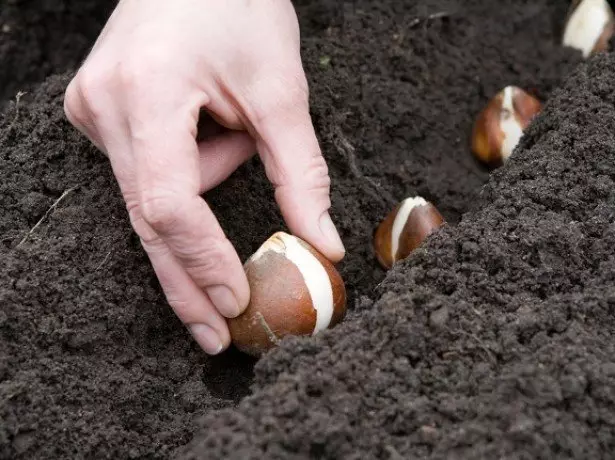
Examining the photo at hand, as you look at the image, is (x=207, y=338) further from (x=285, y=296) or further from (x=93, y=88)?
(x=93, y=88)

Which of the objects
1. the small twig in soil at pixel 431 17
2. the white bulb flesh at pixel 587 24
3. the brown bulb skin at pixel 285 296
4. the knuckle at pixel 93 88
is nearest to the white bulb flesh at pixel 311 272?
the brown bulb skin at pixel 285 296

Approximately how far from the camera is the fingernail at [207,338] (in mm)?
1584

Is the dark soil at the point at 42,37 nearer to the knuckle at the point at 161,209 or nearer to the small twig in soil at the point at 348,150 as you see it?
the small twig in soil at the point at 348,150

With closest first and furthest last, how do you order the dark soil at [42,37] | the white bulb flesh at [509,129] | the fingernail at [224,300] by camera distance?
the fingernail at [224,300]
the white bulb flesh at [509,129]
the dark soil at [42,37]

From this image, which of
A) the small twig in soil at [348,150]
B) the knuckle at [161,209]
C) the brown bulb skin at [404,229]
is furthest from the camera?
the small twig in soil at [348,150]

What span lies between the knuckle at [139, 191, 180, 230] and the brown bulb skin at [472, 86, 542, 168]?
3.87ft

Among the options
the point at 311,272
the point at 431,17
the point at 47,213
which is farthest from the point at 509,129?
the point at 47,213

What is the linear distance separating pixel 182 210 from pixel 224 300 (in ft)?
0.73

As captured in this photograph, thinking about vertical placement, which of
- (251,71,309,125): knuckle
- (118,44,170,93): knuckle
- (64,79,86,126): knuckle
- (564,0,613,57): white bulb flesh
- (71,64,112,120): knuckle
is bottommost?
(564,0,613,57): white bulb flesh

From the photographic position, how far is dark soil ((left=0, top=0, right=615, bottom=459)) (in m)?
1.22

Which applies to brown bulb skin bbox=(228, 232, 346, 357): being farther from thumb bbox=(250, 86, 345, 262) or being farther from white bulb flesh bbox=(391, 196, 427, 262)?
white bulb flesh bbox=(391, 196, 427, 262)

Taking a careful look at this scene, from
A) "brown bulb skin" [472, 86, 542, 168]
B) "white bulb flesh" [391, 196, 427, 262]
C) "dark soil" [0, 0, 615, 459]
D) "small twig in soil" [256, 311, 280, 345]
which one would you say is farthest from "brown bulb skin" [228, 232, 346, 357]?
"brown bulb skin" [472, 86, 542, 168]

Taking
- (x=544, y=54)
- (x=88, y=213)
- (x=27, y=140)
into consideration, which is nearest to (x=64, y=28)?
(x=27, y=140)

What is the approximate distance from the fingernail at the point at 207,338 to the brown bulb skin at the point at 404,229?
0.53m
